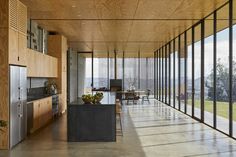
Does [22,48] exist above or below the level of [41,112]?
above

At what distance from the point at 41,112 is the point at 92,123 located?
2.56 metres

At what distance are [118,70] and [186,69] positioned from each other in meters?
10.9

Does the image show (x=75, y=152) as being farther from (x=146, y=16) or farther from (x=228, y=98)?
(x=146, y=16)

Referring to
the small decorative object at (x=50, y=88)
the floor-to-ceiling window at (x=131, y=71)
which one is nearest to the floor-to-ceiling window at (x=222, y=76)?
the small decorative object at (x=50, y=88)

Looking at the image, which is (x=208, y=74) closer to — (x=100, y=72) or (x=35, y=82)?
(x=35, y=82)

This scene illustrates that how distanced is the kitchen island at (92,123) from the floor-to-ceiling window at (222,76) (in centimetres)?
293

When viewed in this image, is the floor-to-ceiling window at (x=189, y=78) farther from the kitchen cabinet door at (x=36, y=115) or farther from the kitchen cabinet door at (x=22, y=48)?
the kitchen cabinet door at (x=22, y=48)

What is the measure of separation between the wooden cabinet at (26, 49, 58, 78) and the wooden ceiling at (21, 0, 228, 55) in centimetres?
110

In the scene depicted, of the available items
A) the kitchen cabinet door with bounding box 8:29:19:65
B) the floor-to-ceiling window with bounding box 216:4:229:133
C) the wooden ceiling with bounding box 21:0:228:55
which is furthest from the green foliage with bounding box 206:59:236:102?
the kitchen cabinet door with bounding box 8:29:19:65

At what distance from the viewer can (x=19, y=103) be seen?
7266 mm

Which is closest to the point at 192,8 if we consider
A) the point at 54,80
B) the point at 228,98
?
the point at 228,98

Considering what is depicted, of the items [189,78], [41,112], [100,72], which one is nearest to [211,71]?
[189,78]

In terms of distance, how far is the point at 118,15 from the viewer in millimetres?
9438

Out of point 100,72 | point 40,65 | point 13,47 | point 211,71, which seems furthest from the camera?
point 100,72
